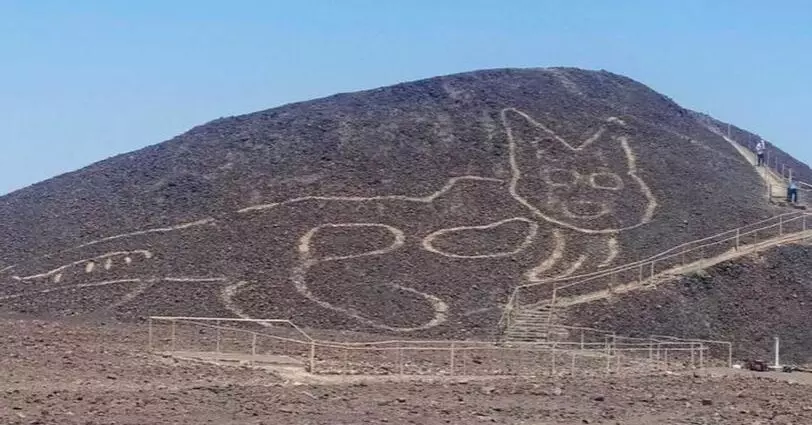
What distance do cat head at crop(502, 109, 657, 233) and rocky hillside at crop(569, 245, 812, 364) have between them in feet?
18.7

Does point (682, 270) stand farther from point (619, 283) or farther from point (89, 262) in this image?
point (89, 262)

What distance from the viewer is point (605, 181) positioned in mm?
57375

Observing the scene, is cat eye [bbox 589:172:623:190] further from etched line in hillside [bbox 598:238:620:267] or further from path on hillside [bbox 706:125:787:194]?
path on hillside [bbox 706:125:787:194]

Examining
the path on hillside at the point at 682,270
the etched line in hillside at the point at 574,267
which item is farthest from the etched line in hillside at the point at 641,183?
the etched line in hillside at the point at 574,267

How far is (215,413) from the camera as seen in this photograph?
73.0ft

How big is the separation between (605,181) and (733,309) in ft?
37.3

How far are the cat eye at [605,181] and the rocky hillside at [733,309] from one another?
26.3 feet

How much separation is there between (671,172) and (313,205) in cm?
1592

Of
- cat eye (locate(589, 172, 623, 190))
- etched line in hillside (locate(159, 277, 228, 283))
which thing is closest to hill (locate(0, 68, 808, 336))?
etched line in hillside (locate(159, 277, 228, 283))

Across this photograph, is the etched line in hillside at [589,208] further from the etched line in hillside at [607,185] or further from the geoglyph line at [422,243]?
the etched line in hillside at [607,185]

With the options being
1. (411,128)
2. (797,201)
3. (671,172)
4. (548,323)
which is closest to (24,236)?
(411,128)

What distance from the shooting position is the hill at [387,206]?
158ft

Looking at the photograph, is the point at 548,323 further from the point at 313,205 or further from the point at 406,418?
the point at 406,418

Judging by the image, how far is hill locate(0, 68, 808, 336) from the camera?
4809 cm
